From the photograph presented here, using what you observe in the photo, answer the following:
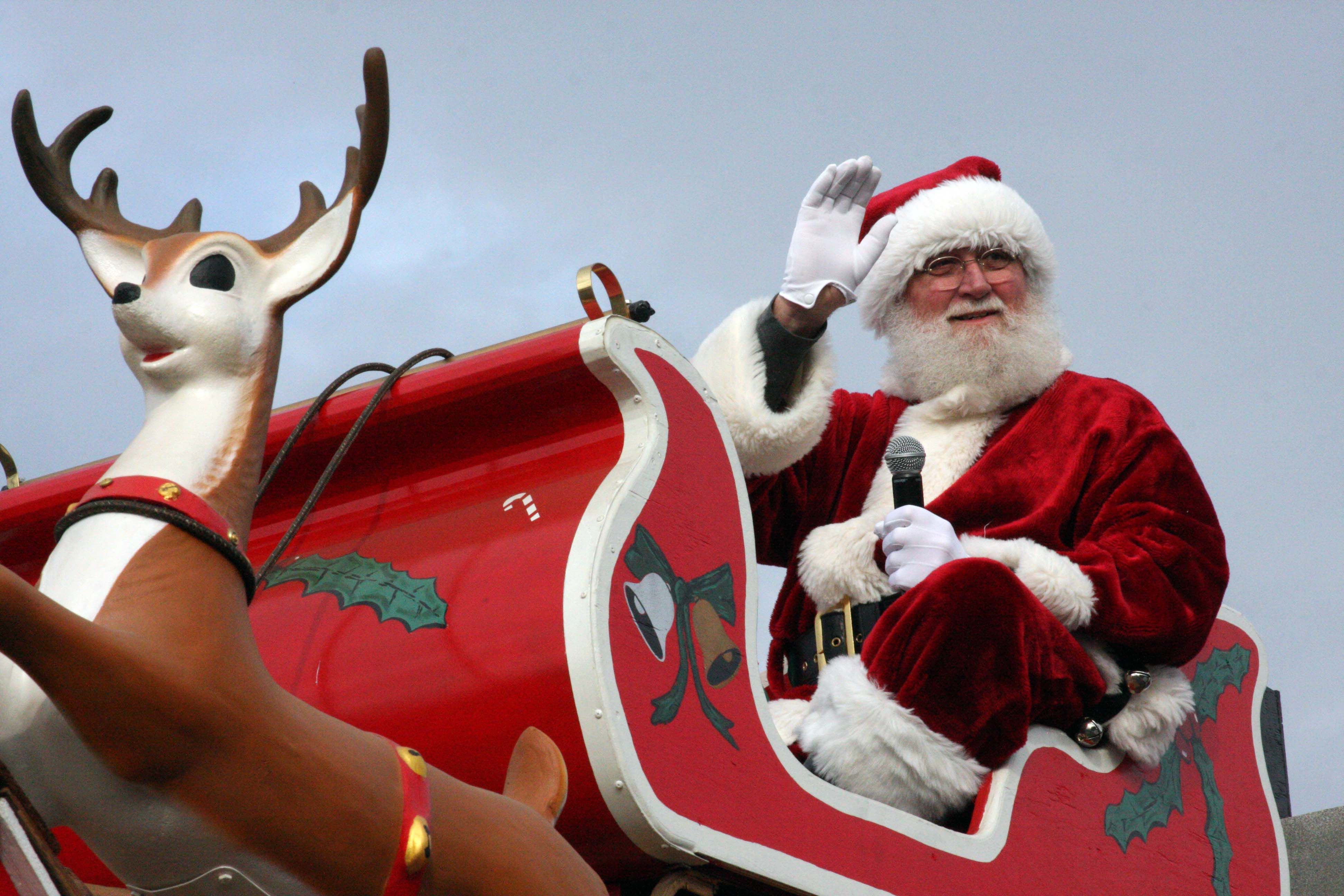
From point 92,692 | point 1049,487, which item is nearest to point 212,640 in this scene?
point 92,692

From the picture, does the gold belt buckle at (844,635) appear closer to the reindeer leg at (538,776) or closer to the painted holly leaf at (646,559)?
the painted holly leaf at (646,559)

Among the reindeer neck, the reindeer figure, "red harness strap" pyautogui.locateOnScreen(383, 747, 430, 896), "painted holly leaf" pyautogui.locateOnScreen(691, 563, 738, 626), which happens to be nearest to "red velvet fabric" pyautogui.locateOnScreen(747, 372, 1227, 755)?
"painted holly leaf" pyautogui.locateOnScreen(691, 563, 738, 626)

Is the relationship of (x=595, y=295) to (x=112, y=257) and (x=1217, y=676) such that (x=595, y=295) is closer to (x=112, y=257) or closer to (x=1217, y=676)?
(x=112, y=257)

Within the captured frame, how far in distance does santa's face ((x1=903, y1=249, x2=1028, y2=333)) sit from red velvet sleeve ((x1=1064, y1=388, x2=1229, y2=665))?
1.38 ft

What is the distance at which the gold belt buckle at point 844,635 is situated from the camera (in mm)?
3047

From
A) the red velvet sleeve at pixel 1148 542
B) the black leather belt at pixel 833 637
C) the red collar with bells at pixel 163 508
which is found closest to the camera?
the red collar with bells at pixel 163 508

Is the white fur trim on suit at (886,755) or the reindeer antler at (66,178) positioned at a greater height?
the reindeer antler at (66,178)

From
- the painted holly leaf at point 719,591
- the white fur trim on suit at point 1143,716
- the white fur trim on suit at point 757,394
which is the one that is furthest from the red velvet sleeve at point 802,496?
the painted holly leaf at point 719,591

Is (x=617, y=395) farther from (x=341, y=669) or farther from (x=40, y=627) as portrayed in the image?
(x=40, y=627)

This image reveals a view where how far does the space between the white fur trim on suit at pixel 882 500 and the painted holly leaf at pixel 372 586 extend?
3.60 ft

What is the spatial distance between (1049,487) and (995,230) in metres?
0.73

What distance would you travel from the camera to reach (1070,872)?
2.67m

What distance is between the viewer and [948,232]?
11.6 feet

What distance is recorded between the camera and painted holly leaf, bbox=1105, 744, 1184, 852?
111 inches
